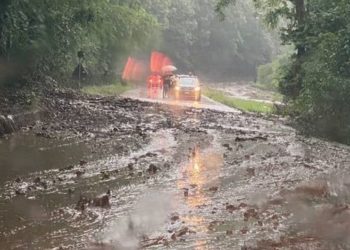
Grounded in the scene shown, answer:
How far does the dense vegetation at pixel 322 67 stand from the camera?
19.8 m

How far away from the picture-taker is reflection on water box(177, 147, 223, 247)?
823cm

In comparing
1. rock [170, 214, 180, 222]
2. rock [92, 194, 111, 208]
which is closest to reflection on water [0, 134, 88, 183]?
rock [92, 194, 111, 208]

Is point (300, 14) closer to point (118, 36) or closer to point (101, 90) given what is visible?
point (101, 90)

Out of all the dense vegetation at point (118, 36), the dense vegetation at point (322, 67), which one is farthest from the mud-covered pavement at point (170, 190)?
the dense vegetation at point (118, 36)

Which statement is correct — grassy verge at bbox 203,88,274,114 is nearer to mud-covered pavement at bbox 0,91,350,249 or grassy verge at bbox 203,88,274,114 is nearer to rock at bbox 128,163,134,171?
mud-covered pavement at bbox 0,91,350,249

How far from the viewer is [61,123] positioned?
17.8 metres

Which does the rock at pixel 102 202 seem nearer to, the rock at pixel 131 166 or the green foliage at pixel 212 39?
the rock at pixel 131 166

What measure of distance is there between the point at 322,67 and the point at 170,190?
12.3 metres

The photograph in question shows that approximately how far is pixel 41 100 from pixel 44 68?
24.7 feet

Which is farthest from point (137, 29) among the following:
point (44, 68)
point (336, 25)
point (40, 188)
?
point (40, 188)

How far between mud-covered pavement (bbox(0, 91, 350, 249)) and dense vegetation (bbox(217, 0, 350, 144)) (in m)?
2.55

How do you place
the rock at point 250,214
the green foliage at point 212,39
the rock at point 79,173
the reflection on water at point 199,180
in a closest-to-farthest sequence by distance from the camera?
1. the reflection on water at point 199,180
2. the rock at point 250,214
3. the rock at point 79,173
4. the green foliage at point 212,39

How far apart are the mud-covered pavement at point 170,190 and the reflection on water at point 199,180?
0.02 m

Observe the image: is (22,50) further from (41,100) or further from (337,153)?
(337,153)
